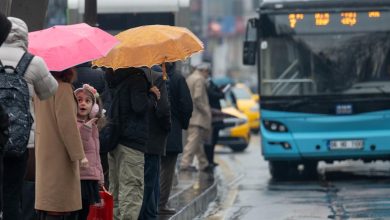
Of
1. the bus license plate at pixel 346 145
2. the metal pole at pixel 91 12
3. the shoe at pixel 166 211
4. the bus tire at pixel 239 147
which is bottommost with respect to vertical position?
the bus tire at pixel 239 147

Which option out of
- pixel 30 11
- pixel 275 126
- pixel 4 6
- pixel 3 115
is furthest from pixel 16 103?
pixel 275 126

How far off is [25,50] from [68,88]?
2.76 feet

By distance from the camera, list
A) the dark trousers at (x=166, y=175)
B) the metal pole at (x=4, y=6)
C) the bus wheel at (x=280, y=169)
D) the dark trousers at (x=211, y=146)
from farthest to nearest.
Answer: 1. the dark trousers at (x=211, y=146)
2. the bus wheel at (x=280, y=169)
3. the dark trousers at (x=166, y=175)
4. the metal pole at (x=4, y=6)

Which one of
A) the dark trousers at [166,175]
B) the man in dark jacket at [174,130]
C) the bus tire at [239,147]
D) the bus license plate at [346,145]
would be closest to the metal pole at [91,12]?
the man in dark jacket at [174,130]

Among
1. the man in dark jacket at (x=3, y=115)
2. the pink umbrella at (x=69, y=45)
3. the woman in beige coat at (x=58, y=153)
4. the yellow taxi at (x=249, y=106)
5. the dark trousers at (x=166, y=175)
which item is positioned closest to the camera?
the man in dark jacket at (x=3, y=115)

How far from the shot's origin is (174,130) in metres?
12.7

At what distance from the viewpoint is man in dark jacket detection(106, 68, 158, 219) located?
10695 mm

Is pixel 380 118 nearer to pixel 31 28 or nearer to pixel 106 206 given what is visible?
pixel 31 28

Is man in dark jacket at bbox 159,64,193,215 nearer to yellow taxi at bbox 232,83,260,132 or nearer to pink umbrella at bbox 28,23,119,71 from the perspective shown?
pink umbrella at bbox 28,23,119,71

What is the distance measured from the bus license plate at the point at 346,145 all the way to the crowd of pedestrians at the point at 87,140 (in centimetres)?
527

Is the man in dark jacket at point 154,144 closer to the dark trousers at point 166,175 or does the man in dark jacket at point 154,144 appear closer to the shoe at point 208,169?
the dark trousers at point 166,175

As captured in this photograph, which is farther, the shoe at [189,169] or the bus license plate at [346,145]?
the shoe at [189,169]

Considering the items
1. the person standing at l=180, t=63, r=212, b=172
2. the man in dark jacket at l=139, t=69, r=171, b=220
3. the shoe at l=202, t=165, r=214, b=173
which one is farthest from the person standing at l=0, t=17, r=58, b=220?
the shoe at l=202, t=165, r=214, b=173

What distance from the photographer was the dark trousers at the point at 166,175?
499 inches
